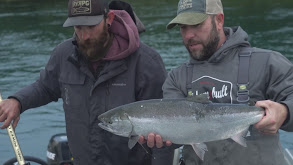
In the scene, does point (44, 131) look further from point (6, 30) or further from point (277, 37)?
point (6, 30)

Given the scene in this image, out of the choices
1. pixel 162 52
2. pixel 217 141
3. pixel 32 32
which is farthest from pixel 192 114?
pixel 32 32

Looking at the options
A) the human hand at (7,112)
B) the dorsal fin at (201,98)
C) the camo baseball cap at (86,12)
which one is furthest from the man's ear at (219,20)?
the human hand at (7,112)

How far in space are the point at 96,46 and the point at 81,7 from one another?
39 centimetres

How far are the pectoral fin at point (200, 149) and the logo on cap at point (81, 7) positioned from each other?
159cm

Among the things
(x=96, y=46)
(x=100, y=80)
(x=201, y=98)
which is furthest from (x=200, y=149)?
(x=96, y=46)

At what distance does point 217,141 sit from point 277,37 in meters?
18.0

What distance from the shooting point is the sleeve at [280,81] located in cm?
326

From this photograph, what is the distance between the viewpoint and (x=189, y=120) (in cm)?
338

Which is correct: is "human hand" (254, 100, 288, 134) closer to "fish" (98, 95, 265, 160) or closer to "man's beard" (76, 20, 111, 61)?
"fish" (98, 95, 265, 160)

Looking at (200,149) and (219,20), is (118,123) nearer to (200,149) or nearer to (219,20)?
(200,149)

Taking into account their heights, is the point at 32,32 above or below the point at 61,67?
below

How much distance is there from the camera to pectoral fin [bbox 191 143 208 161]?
3.42 metres

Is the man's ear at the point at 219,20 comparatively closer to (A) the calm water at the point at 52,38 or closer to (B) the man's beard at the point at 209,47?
(B) the man's beard at the point at 209,47

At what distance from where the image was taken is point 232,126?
3.35 m
